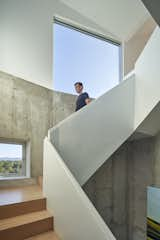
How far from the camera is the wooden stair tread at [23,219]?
1859 millimetres

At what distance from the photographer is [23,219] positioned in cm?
202

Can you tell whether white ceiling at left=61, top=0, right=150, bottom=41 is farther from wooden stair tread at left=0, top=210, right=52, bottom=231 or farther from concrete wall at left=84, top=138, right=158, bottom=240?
wooden stair tread at left=0, top=210, right=52, bottom=231

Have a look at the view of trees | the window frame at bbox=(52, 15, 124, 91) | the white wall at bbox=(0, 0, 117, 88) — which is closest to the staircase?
the view of trees

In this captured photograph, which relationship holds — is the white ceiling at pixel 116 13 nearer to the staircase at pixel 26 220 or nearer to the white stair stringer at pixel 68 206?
the white stair stringer at pixel 68 206

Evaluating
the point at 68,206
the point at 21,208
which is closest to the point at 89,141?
the point at 68,206

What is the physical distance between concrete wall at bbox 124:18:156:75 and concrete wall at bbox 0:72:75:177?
2.74 m

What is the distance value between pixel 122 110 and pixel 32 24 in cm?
270

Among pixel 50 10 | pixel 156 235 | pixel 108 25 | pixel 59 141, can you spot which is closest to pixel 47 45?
pixel 50 10

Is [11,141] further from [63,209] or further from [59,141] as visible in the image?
[63,209]

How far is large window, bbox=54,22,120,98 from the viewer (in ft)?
14.9

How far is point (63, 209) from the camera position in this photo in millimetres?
1982

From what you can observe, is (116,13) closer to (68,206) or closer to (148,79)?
(148,79)

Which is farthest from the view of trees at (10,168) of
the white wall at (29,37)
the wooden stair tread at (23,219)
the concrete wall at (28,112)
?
the white wall at (29,37)

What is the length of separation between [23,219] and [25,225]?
13 centimetres
